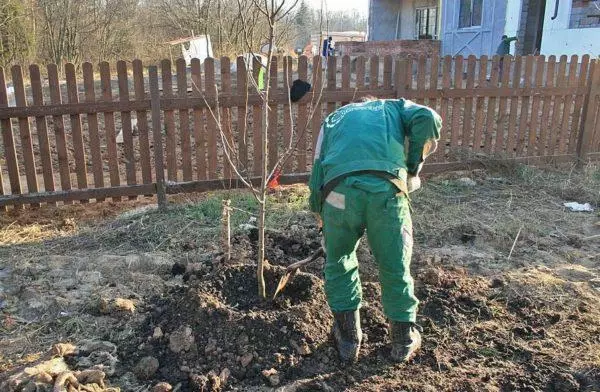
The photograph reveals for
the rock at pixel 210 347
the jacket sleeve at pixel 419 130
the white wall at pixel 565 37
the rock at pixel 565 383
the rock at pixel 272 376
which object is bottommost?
the rock at pixel 565 383

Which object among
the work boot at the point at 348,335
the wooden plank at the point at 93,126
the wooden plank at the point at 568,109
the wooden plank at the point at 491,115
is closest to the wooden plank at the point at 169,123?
the wooden plank at the point at 93,126

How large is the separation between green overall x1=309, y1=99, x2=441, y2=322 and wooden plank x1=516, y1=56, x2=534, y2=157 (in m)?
4.95

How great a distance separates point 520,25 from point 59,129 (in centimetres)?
1429

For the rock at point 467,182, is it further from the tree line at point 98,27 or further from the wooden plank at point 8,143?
the tree line at point 98,27

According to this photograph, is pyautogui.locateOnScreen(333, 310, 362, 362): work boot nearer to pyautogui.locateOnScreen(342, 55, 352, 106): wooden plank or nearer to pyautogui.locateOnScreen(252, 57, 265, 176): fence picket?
pyautogui.locateOnScreen(252, 57, 265, 176): fence picket

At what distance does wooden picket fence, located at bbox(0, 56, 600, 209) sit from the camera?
5.45 metres

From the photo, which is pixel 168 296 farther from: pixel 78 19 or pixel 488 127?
pixel 78 19

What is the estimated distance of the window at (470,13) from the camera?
1789cm

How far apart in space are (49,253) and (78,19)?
18959 millimetres

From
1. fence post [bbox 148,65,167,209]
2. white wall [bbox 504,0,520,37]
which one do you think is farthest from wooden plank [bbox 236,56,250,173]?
white wall [bbox 504,0,520,37]

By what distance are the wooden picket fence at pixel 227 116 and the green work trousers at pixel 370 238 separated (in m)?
1.57

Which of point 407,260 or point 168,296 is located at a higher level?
point 407,260

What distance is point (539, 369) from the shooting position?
2945mm

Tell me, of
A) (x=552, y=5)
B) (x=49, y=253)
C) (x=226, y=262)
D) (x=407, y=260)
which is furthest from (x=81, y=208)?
(x=552, y=5)
